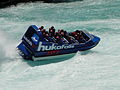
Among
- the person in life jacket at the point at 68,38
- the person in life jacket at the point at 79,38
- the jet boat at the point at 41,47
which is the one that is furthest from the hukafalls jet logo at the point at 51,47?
the person in life jacket at the point at 79,38

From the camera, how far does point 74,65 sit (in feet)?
47.1

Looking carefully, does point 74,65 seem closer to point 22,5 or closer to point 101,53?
point 101,53

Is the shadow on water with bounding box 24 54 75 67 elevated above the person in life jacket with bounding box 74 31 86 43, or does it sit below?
below

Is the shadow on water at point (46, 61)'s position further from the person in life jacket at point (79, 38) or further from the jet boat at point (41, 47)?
the person in life jacket at point (79, 38)

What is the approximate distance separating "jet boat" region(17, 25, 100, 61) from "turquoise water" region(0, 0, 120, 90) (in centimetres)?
31

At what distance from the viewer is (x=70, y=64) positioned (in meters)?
14.5

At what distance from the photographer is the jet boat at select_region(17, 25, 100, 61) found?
47.2ft

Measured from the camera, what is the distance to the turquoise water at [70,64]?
1263cm

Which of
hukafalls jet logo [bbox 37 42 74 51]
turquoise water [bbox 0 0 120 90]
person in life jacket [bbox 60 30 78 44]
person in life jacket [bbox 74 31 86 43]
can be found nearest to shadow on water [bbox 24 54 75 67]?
turquoise water [bbox 0 0 120 90]

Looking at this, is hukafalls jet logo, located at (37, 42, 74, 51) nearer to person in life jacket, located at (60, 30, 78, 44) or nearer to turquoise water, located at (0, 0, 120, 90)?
person in life jacket, located at (60, 30, 78, 44)

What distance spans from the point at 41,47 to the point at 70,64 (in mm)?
1587

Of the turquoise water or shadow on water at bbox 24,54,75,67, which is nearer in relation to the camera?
the turquoise water

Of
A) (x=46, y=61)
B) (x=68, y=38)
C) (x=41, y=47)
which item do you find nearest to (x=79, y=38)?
(x=68, y=38)

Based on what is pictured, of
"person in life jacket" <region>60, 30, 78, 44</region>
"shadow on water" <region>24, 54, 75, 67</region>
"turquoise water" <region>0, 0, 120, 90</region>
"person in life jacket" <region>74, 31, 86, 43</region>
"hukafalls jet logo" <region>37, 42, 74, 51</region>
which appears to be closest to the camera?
"turquoise water" <region>0, 0, 120, 90</region>
